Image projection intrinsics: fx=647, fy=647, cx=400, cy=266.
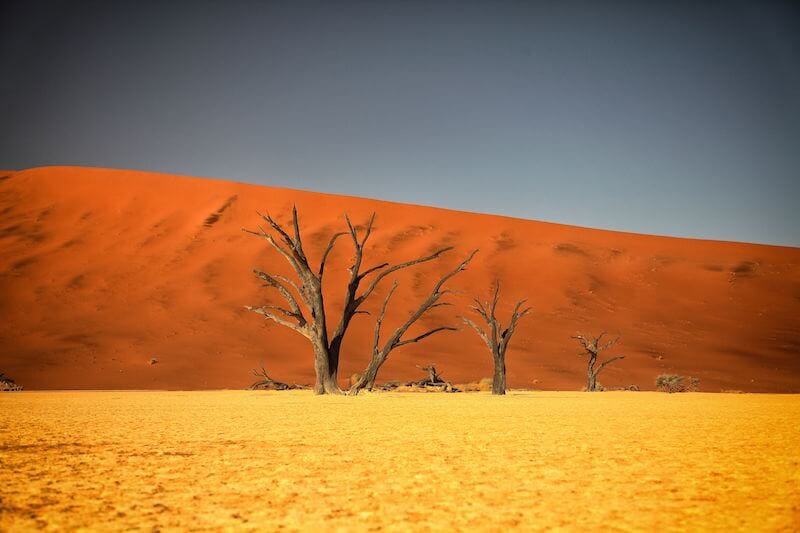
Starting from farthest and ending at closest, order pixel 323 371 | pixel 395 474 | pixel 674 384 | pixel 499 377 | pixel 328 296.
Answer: pixel 328 296, pixel 674 384, pixel 499 377, pixel 323 371, pixel 395 474

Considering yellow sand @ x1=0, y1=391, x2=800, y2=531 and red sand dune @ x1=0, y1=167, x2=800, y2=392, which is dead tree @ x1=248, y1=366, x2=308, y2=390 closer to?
red sand dune @ x1=0, y1=167, x2=800, y2=392

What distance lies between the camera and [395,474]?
16.6 feet

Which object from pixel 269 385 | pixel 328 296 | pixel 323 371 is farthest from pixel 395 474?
pixel 328 296

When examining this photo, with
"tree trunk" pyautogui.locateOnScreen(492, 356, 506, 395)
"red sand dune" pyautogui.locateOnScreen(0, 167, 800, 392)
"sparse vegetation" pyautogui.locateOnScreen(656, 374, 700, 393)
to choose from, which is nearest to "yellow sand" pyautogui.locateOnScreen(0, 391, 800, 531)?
"tree trunk" pyautogui.locateOnScreen(492, 356, 506, 395)

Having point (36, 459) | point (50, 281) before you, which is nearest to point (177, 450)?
point (36, 459)

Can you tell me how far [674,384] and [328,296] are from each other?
19713mm

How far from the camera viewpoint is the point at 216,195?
181ft

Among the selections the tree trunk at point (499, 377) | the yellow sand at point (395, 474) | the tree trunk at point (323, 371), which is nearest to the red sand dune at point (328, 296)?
the tree trunk at point (499, 377)

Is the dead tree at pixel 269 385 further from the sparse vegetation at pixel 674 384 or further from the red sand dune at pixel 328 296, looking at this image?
the sparse vegetation at pixel 674 384

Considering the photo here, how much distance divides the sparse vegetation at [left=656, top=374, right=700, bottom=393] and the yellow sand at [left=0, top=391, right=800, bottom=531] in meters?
16.9

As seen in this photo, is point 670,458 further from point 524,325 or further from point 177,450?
point 524,325

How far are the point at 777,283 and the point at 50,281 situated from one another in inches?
1928

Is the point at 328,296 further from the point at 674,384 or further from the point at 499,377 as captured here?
the point at 499,377

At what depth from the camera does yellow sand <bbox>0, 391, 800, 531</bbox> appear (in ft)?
12.0
